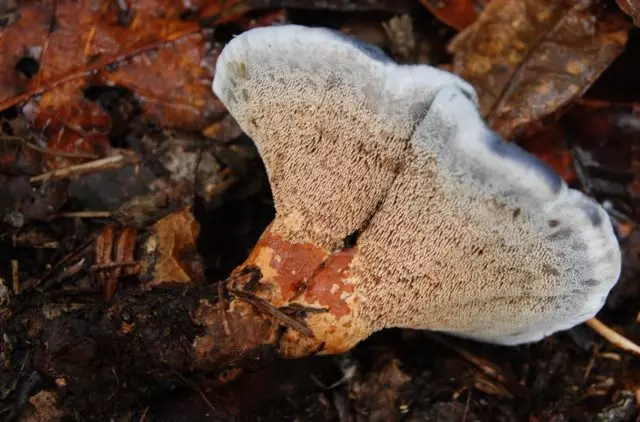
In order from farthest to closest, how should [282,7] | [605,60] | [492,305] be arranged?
[282,7] < [605,60] < [492,305]

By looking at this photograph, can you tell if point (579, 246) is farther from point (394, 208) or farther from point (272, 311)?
point (272, 311)

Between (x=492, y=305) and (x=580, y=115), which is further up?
(x=580, y=115)

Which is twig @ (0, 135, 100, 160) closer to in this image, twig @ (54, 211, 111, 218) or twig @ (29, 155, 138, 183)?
twig @ (29, 155, 138, 183)

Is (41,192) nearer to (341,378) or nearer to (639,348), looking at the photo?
(341,378)

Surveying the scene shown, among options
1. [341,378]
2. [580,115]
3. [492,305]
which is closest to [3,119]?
[341,378]

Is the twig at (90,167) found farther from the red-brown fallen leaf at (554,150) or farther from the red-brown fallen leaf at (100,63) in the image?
the red-brown fallen leaf at (554,150)

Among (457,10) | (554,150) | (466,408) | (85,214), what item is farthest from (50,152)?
(554,150)
